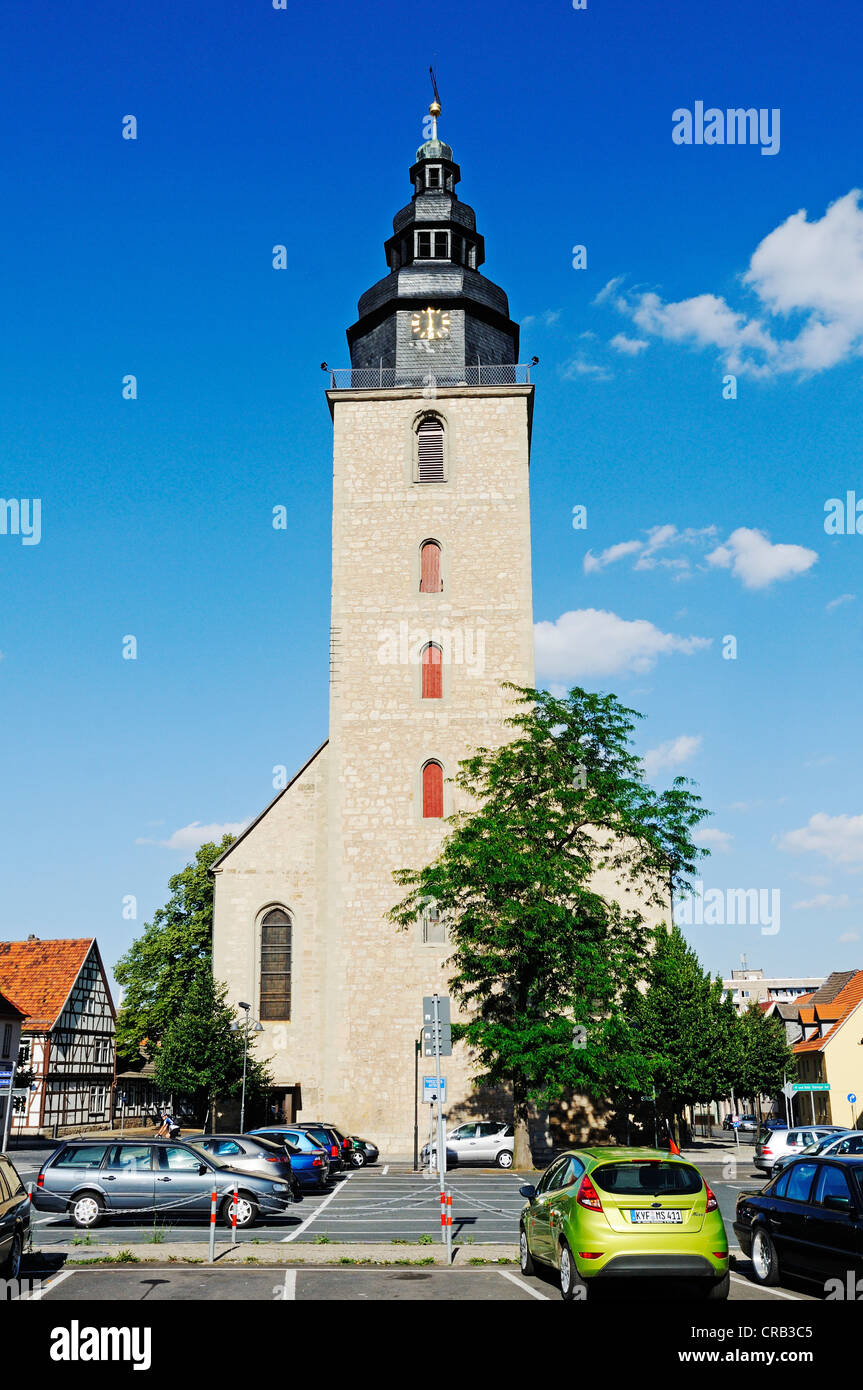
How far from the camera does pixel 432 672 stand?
38.2 meters

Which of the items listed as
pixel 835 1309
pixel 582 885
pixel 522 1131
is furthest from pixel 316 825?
pixel 835 1309

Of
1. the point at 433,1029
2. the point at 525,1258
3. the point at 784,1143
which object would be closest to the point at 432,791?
the point at 784,1143

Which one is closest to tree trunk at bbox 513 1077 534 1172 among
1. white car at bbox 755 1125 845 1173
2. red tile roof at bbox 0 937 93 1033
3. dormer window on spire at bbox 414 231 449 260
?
white car at bbox 755 1125 845 1173

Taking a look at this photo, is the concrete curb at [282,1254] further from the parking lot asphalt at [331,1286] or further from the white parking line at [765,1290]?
the white parking line at [765,1290]

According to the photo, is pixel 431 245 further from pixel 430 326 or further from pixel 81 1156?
pixel 81 1156

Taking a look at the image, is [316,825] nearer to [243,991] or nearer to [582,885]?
[243,991]

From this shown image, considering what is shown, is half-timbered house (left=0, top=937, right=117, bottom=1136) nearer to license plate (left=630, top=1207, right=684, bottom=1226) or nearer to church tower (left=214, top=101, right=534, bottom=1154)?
church tower (left=214, top=101, right=534, bottom=1154)

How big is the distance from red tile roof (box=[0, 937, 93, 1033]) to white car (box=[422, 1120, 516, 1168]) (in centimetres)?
2244

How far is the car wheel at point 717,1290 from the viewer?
10.1 meters

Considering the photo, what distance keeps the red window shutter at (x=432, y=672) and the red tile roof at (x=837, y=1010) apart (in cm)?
3040

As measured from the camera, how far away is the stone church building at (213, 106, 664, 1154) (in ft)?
116

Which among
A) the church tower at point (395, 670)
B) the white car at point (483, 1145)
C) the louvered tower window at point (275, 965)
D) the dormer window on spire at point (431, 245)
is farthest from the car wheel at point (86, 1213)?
the dormer window on spire at point (431, 245)

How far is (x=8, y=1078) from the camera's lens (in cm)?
2545

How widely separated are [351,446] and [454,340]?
16.0 ft
